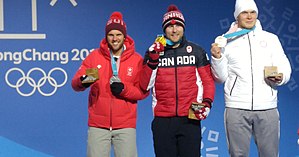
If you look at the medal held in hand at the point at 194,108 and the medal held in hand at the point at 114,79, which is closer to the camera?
the medal held in hand at the point at 194,108

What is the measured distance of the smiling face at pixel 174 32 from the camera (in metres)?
3.80

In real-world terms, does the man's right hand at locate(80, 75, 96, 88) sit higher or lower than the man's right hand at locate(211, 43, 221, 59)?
lower

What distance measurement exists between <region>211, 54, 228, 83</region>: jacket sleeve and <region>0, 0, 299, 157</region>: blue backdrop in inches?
52.5

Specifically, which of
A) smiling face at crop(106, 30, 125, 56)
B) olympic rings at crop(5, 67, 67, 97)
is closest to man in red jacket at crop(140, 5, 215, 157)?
smiling face at crop(106, 30, 125, 56)

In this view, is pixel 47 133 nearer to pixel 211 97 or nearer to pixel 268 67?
pixel 211 97

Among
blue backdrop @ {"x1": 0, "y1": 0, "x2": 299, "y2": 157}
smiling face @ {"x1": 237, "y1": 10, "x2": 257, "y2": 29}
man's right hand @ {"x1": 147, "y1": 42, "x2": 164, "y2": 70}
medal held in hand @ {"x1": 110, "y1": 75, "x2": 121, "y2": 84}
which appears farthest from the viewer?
blue backdrop @ {"x1": 0, "y1": 0, "x2": 299, "y2": 157}

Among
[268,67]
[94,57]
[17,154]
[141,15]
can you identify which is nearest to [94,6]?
[141,15]

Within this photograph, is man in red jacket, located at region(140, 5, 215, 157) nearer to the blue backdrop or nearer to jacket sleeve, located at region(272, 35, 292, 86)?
jacket sleeve, located at region(272, 35, 292, 86)

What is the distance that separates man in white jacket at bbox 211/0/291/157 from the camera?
382 cm

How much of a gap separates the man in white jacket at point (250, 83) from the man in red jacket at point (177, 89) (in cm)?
15

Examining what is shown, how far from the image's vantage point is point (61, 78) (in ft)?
16.1

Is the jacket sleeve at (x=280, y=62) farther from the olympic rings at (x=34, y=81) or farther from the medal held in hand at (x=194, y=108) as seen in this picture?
the olympic rings at (x=34, y=81)

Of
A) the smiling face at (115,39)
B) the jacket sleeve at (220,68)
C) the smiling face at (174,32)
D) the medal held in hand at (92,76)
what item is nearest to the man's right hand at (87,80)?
the medal held in hand at (92,76)

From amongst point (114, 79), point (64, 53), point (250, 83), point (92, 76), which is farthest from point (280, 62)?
point (64, 53)
